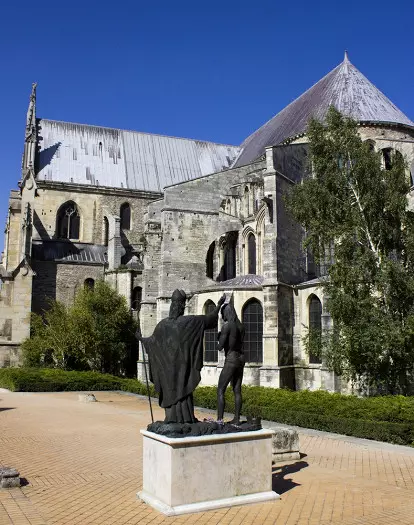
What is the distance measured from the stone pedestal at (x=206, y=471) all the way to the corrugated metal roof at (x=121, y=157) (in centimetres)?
3851

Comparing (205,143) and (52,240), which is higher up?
(205,143)

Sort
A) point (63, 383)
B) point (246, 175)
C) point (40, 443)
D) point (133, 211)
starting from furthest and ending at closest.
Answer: point (133, 211), point (246, 175), point (63, 383), point (40, 443)

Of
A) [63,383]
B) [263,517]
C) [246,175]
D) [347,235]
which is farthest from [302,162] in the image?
[263,517]

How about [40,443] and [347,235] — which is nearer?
[40,443]

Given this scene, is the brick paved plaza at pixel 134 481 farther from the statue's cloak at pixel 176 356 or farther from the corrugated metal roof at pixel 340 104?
the corrugated metal roof at pixel 340 104

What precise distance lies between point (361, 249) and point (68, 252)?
26585 millimetres

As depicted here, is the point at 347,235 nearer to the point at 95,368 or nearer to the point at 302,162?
the point at 302,162

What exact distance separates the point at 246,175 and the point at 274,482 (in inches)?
1030

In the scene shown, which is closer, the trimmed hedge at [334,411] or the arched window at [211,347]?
the trimmed hedge at [334,411]

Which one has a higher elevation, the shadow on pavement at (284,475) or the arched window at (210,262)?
the arched window at (210,262)

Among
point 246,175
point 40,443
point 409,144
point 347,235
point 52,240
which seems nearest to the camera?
point 40,443

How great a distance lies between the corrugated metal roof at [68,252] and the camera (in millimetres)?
39906

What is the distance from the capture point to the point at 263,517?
23.3ft

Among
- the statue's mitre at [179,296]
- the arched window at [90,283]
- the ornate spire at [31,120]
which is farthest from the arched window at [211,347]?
the ornate spire at [31,120]
